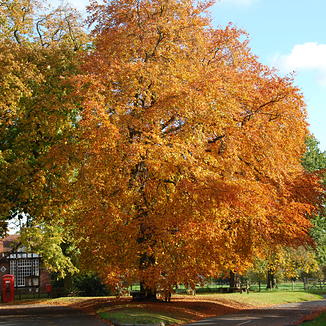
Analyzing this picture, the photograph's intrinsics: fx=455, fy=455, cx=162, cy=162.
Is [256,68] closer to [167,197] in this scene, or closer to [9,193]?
[167,197]

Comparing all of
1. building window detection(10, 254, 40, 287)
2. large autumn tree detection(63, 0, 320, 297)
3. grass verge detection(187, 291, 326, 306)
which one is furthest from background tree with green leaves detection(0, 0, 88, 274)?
building window detection(10, 254, 40, 287)

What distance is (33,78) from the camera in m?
23.2

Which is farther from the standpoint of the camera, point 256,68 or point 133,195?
point 256,68

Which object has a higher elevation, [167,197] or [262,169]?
[262,169]

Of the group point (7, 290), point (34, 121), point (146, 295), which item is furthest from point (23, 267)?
point (34, 121)

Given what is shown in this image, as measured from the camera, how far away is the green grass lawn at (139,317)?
18078mm

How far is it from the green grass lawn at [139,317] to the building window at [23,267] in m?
35.5

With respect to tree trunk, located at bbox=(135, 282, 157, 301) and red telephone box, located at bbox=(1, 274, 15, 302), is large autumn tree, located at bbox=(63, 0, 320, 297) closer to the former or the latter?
tree trunk, located at bbox=(135, 282, 157, 301)

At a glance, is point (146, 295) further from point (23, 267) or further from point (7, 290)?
point (23, 267)

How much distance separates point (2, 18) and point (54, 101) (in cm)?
760

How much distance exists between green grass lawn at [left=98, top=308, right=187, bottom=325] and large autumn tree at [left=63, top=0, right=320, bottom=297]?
136 cm

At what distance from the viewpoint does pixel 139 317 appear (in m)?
18.5

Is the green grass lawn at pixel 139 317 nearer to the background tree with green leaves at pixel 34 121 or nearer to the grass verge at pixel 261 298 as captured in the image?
the background tree with green leaves at pixel 34 121

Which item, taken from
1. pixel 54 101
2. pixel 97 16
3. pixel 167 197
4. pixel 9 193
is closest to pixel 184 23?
pixel 97 16
